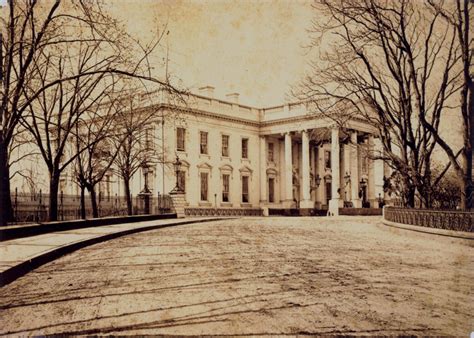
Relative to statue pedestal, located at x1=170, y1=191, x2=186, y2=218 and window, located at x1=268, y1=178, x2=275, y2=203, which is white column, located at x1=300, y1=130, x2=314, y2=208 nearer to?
window, located at x1=268, y1=178, x2=275, y2=203

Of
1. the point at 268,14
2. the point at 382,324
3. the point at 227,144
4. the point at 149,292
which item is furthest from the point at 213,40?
the point at 227,144

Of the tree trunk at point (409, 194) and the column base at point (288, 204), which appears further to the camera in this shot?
the column base at point (288, 204)

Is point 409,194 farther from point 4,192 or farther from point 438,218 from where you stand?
point 4,192

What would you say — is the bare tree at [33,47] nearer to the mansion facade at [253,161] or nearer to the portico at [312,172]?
the mansion facade at [253,161]

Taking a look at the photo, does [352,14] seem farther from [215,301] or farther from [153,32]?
[215,301]

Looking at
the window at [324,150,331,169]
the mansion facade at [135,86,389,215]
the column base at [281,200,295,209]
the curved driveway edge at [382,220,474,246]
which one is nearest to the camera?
the curved driveway edge at [382,220,474,246]

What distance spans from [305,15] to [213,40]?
15.0 feet

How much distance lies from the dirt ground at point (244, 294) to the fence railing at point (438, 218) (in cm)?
300

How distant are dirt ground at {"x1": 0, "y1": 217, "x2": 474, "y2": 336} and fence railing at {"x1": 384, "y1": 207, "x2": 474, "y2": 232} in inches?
118

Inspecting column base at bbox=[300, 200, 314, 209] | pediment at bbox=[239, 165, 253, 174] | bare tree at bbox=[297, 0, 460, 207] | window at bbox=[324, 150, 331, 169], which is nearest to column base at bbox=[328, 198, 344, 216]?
column base at bbox=[300, 200, 314, 209]

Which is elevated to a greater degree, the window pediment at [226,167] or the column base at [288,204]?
the window pediment at [226,167]

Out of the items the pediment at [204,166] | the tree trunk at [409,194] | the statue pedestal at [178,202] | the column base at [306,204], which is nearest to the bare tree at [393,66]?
the tree trunk at [409,194]

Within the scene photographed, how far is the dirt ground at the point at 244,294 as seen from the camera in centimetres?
524

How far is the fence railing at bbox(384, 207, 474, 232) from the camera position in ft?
47.9
